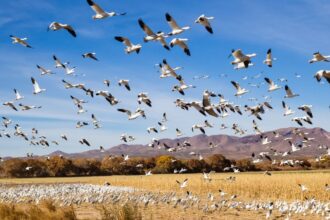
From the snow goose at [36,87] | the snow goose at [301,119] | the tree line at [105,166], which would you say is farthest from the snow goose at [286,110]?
the tree line at [105,166]

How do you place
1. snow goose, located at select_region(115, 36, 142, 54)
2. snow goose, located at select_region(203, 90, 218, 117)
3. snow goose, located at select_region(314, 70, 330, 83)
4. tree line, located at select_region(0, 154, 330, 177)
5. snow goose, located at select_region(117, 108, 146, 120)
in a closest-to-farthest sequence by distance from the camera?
snow goose, located at select_region(314, 70, 330, 83), snow goose, located at select_region(203, 90, 218, 117), snow goose, located at select_region(115, 36, 142, 54), snow goose, located at select_region(117, 108, 146, 120), tree line, located at select_region(0, 154, 330, 177)

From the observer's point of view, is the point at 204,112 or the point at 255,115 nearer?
the point at 204,112

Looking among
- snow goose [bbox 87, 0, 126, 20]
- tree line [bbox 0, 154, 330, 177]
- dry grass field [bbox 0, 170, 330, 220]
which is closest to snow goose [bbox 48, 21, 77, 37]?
snow goose [bbox 87, 0, 126, 20]

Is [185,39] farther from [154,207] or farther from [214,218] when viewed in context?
[154,207]

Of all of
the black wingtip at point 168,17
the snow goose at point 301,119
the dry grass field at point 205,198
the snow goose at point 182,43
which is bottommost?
the dry grass field at point 205,198

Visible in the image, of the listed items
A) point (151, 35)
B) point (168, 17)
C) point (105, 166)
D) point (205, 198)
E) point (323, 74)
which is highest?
point (168, 17)

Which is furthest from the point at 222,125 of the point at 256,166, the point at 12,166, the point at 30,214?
the point at 256,166

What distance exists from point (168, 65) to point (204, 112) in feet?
11.8

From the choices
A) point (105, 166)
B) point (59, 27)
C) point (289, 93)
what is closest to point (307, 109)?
point (289, 93)

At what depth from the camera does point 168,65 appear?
76.1 feet

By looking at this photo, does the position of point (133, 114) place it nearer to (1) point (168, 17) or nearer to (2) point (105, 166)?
(1) point (168, 17)

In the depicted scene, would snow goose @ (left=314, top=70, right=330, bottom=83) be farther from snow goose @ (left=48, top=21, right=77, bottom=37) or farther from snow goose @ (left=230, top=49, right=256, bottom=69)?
snow goose @ (left=48, top=21, right=77, bottom=37)

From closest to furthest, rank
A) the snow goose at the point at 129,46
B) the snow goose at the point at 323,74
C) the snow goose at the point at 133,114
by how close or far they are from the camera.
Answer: the snow goose at the point at 323,74 < the snow goose at the point at 129,46 < the snow goose at the point at 133,114

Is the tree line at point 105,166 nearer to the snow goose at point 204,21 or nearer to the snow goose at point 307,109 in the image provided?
the snow goose at point 307,109
